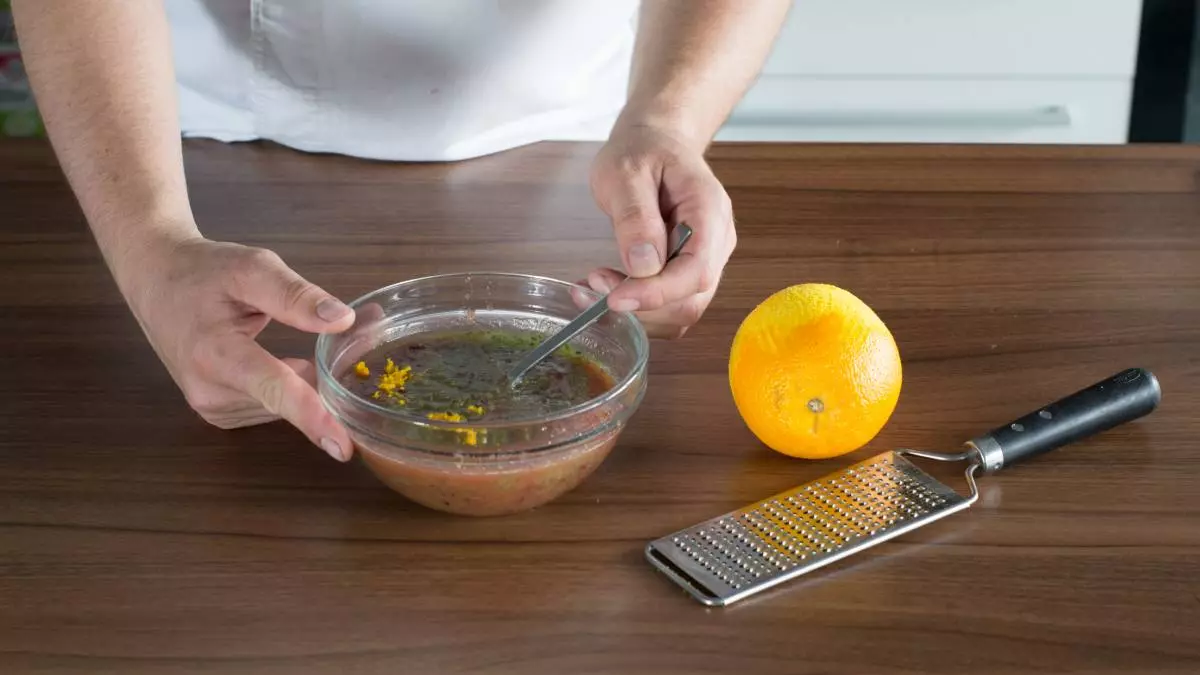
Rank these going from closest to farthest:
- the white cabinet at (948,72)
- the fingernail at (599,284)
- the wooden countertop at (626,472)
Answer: the wooden countertop at (626,472) → the fingernail at (599,284) → the white cabinet at (948,72)

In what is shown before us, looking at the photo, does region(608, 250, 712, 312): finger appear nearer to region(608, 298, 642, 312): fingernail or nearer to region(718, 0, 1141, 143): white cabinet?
region(608, 298, 642, 312): fingernail

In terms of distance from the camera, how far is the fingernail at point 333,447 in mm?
868

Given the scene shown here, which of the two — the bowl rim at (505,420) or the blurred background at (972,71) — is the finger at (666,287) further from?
the blurred background at (972,71)

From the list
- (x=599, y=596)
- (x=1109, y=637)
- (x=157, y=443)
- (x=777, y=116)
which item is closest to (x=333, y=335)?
(x=157, y=443)

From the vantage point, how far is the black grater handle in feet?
3.04

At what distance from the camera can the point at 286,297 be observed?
2.90 ft

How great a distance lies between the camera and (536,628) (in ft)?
2.57

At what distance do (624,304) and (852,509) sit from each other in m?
0.20

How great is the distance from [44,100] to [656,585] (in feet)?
2.15

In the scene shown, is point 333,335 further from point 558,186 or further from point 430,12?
point 430,12

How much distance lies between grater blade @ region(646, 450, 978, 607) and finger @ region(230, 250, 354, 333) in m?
0.24

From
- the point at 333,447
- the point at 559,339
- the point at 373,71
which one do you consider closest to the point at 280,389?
the point at 333,447

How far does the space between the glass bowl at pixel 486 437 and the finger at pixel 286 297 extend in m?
0.03

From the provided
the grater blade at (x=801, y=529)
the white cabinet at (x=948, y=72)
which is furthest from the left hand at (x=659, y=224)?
the white cabinet at (x=948, y=72)
